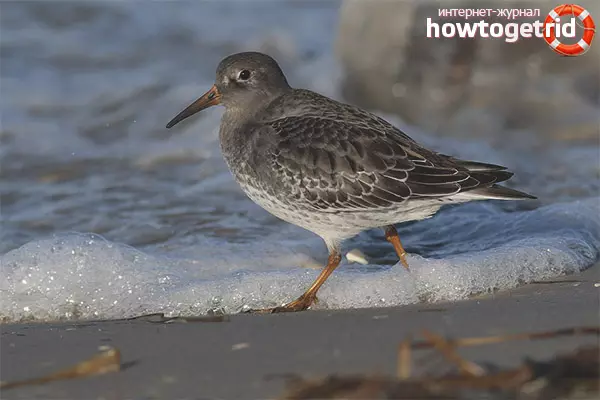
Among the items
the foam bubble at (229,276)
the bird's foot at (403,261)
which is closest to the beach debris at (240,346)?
the foam bubble at (229,276)

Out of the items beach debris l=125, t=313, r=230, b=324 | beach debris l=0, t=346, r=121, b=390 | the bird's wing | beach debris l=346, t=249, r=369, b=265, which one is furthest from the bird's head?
Answer: beach debris l=0, t=346, r=121, b=390

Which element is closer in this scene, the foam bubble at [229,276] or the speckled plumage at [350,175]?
the speckled plumage at [350,175]

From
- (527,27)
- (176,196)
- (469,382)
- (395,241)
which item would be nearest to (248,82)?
(395,241)

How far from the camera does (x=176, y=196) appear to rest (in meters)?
7.97

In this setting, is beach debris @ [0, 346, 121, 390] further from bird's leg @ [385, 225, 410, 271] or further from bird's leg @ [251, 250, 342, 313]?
bird's leg @ [385, 225, 410, 271]

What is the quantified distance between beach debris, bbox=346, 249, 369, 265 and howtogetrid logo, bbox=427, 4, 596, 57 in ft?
14.0

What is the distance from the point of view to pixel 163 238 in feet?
23.1

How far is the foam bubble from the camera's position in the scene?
18.2 ft

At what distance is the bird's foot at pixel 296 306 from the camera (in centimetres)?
535

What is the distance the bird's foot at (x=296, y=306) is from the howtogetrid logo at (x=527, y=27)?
5437 millimetres

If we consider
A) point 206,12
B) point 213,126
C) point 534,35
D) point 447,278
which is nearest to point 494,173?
point 447,278

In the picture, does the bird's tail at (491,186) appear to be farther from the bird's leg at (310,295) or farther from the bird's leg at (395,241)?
the bird's leg at (310,295)

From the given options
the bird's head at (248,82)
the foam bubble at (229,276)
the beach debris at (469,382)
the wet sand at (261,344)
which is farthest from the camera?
the bird's head at (248,82)

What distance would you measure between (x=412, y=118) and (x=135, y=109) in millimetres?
2813
